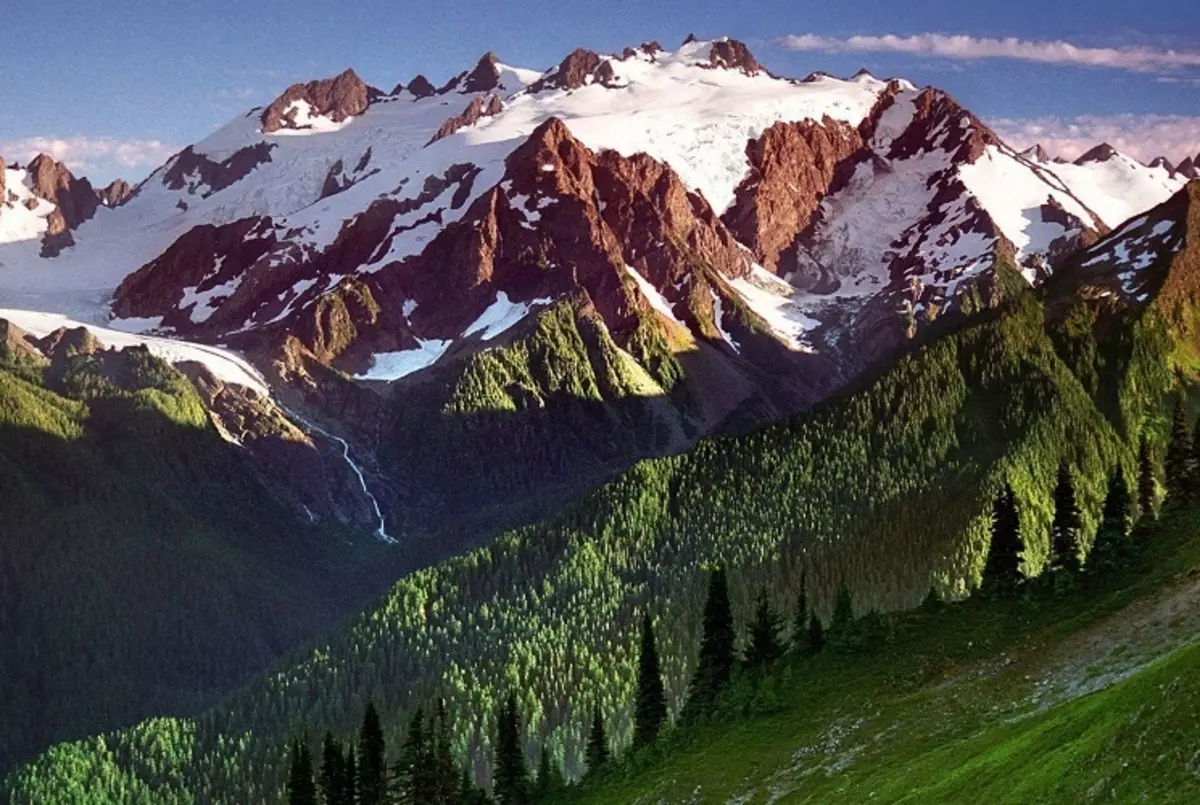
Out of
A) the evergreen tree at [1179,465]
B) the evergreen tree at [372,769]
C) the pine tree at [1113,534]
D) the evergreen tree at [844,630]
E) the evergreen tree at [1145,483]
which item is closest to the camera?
the pine tree at [1113,534]

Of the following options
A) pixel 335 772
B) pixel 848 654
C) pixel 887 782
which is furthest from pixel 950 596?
pixel 887 782

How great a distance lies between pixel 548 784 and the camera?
124312 mm

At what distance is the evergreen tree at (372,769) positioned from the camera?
124 metres

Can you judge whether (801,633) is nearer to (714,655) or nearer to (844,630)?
(844,630)

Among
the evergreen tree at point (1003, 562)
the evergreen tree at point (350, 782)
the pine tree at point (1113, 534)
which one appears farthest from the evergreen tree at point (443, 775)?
the pine tree at point (1113, 534)

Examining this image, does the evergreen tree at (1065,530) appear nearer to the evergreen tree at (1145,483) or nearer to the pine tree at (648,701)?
the evergreen tree at (1145,483)

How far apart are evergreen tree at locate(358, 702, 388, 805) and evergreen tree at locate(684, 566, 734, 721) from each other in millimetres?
24508

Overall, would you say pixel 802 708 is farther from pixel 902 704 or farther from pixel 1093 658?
pixel 1093 658

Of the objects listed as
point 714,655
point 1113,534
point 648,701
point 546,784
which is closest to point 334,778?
point 546,784

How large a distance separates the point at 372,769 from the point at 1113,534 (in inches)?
2322

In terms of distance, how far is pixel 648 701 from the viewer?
130m

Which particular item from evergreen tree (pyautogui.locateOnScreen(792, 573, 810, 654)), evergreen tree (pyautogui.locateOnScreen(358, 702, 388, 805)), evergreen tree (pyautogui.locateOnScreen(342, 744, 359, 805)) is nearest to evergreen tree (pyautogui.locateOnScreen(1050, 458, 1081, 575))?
evergreen tree (pyautogui.locateOnScreen(792, 573, 810, 654))

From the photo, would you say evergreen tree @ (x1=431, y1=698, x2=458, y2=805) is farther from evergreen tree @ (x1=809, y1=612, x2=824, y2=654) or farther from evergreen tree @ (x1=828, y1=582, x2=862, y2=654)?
evergreen tree @ (x1=828, y1=582, x2=862, y2=654)

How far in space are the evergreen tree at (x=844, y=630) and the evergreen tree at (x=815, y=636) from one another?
933 mm
